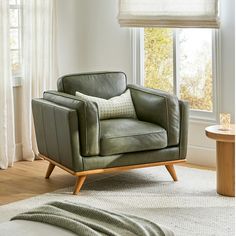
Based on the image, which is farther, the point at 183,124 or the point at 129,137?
the point at 183,124

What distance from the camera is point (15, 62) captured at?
6.16 metres

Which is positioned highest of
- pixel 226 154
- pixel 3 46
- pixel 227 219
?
pixel 3 46

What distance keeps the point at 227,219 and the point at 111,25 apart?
2765mm

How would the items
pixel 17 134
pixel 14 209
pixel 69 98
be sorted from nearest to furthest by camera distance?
pixel 14 209, pixel 69 98, pixel 17 134

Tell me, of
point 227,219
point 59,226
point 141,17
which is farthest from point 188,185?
point 59,226

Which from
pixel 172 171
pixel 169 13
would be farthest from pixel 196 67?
pixel 172 171

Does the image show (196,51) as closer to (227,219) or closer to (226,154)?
(226,154)

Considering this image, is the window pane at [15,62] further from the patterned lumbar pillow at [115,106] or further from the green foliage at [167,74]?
the green foliage at [167,74]

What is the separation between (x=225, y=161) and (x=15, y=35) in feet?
8.05

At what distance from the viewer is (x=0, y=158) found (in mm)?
5934

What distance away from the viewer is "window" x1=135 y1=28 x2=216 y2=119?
Answer: 583cm

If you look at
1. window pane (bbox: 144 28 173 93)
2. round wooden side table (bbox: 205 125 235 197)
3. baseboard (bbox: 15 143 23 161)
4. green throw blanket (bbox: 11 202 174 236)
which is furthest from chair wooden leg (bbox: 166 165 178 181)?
green throw blanket (bbox: 11 202 174 236)

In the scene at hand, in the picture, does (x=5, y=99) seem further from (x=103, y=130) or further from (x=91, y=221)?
(x=91, y=221)

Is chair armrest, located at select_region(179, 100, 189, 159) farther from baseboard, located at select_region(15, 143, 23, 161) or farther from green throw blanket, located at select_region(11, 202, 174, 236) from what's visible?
green throw blanket, located at select_region(11, 202, 174, 236)
